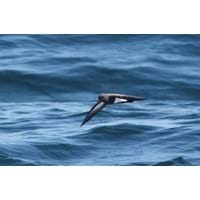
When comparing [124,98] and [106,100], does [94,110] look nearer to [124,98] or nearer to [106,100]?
[106,100]

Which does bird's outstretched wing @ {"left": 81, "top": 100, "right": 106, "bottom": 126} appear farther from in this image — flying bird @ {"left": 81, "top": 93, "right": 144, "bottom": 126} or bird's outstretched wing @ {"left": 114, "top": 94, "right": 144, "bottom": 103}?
bird's outstretched wing @ {"left": 114, "top": 94, "right": 144, "bottom": 103}

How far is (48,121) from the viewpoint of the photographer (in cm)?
1482

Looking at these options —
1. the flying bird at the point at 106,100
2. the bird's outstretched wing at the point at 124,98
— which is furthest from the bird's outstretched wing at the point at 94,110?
the bird's outstretched wing at the point at 124,98

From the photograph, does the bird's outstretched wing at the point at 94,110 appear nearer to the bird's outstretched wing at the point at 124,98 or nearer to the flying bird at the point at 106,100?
the flying bird at the point at 106,100

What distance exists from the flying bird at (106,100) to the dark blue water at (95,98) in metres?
0.04

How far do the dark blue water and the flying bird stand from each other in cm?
4

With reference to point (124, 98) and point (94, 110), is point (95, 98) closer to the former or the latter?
point (94, 110)

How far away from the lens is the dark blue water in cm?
1482

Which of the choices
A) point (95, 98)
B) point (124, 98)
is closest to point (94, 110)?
point (95, 98)

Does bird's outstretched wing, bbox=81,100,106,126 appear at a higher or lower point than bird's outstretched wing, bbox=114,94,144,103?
lower

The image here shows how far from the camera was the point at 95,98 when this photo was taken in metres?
14.9

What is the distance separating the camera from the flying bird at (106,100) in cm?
1484

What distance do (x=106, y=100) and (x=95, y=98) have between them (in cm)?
8

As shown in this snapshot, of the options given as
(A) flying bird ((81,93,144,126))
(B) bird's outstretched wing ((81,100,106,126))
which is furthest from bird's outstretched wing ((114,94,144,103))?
(B) bird's outstretched wing ((81,100,106,126))
